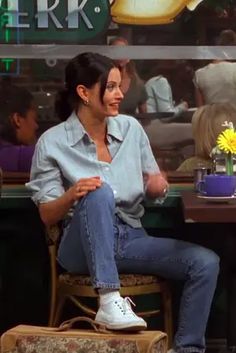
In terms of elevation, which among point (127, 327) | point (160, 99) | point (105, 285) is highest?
point (160, 99)

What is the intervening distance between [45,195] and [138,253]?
0.47 m

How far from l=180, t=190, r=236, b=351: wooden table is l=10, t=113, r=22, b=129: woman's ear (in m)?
0.88

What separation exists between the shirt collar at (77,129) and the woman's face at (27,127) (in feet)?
1.56

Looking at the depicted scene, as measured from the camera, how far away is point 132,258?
14.3 feet

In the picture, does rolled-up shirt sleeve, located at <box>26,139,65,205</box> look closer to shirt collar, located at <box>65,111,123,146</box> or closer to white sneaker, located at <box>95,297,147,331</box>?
shirt collar, located at <box>65,111,123,146</box>

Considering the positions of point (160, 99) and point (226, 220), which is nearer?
point (226, 220)

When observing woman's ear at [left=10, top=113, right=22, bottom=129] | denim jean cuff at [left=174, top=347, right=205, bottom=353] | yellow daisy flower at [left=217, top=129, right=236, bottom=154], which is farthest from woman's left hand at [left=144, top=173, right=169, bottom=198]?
woman's ear at [left=10, top=113, right=22, bottom=129]

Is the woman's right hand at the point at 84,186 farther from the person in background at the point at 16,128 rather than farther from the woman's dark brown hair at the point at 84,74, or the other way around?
the person in background at the point at 16,128

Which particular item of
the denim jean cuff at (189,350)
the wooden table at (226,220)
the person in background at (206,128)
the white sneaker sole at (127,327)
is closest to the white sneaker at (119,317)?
the white sneaker sole at (127,327)

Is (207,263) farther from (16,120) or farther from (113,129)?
(16,120)

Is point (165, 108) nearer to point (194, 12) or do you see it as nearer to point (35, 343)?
point (194, 12)

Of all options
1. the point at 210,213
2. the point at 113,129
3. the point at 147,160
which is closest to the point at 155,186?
the point at 147,160

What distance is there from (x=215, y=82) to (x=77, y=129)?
900 millimetres

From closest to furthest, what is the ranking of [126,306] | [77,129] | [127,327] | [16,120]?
1. [127,327]
2. [126,306]
3. [77,129]
4. [16,120]
